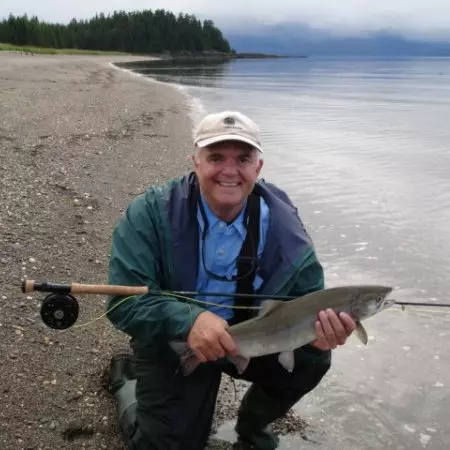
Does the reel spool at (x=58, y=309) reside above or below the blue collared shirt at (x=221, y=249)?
below

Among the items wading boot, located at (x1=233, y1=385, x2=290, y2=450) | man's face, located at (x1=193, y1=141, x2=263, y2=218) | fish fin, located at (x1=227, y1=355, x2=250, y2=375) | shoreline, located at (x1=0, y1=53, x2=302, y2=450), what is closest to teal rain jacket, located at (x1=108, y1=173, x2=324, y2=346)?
man's face, located at (x1=193, y1=141, x2=263, y2=218)

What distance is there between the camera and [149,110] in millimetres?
22594

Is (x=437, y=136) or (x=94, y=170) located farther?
(x=437, y=136)

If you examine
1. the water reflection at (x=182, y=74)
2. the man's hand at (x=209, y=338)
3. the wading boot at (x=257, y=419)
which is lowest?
the wading boot at (x=257, y=419)

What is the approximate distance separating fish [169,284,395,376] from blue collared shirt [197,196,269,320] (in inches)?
14.1

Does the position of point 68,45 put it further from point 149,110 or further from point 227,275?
point 227,275

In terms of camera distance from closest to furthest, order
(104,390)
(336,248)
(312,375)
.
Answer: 1. (312,375)
2. (104,390)
3. (336,248)

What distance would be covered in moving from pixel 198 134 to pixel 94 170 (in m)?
7.95

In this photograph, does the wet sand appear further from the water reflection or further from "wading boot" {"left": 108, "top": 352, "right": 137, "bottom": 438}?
the water reflection

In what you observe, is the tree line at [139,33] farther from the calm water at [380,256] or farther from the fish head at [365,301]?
the fish head at [365,301]

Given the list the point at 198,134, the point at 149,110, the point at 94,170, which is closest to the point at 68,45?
the point at 149,110

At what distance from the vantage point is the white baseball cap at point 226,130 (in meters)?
3.57

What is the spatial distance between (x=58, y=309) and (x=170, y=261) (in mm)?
730

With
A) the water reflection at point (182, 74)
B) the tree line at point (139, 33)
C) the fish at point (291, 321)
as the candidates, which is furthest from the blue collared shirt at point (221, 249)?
the tree line at point (139, 33)
